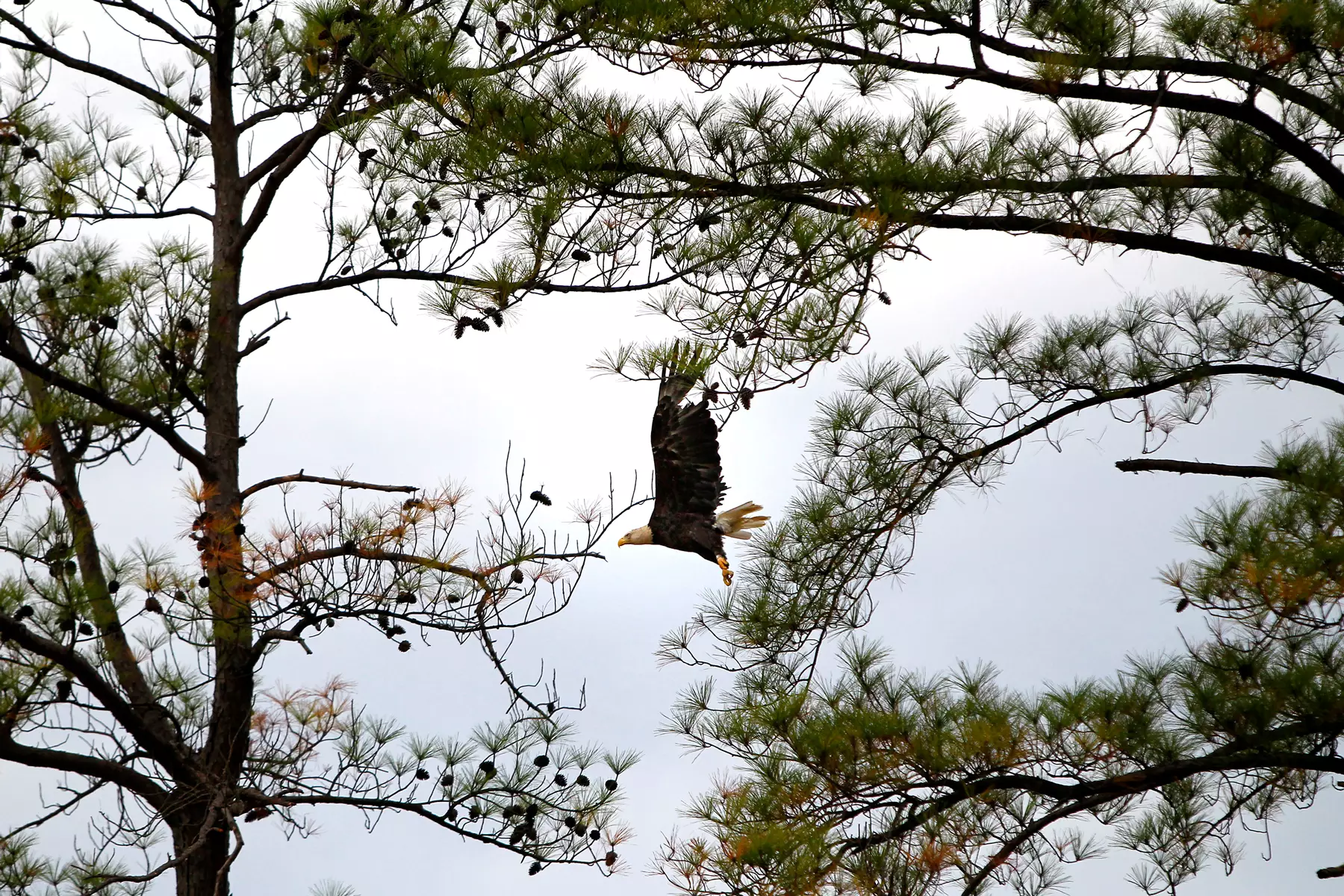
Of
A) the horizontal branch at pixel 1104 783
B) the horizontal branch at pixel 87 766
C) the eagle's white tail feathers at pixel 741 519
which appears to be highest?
the eagle's white tail feathers at pixel 741 519

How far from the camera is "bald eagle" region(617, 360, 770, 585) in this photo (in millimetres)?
2291

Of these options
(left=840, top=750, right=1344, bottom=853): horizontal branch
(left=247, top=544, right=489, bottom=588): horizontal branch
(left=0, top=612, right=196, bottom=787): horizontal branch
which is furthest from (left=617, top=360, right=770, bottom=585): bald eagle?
(left=0, top=612, right=196, bottom=787): horizontal branch

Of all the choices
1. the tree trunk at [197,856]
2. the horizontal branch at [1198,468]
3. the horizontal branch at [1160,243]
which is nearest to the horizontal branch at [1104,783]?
the horizontal branch at [1198,468]

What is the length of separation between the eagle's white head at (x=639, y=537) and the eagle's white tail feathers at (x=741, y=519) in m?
0.25

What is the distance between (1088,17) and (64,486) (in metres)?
2.51

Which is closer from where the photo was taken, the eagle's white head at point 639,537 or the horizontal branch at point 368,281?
the eagle's white head at point 639,537

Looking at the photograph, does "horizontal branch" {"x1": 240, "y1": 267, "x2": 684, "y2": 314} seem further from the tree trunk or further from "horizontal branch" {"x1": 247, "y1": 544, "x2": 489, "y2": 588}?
the tree trunk

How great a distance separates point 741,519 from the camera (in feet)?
8.79

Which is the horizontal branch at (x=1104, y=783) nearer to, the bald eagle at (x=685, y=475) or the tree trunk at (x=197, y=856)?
the bald eagle at (x=685, y=475)

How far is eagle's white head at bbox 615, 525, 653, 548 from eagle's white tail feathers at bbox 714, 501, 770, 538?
0.25m

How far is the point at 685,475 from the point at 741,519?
0.39m

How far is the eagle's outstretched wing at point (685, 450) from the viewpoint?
2289mm

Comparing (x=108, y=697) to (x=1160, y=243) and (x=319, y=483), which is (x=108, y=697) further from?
(x=1160, y=243)

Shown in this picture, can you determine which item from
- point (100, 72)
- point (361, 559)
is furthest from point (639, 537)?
point (100, 72)
